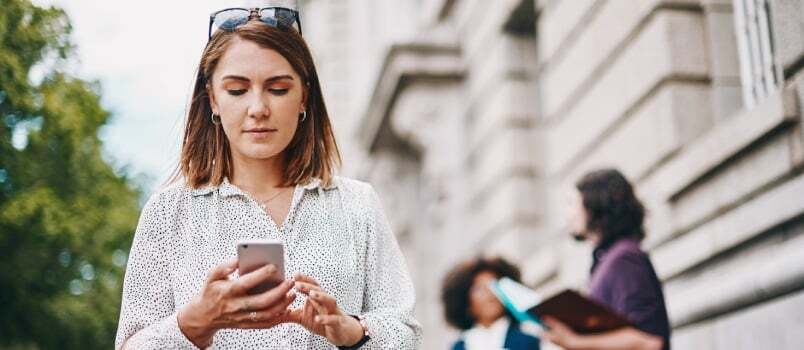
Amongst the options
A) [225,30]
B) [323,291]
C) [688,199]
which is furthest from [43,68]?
[688,199]

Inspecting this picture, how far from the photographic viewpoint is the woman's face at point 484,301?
7383 mm

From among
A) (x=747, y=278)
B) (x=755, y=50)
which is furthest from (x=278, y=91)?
(x=755, y=50)

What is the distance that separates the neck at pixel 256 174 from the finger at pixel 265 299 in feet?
1.49

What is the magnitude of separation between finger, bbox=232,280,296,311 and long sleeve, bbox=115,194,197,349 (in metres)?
0.24

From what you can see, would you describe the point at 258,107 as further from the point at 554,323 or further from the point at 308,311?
the point at 554,323

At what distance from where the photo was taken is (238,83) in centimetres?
292

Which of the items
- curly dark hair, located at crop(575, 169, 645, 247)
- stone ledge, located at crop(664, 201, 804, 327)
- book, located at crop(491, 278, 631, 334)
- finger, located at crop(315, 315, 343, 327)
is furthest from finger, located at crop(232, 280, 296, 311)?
stone ledge, located at crop(664, 201, 804, 327)

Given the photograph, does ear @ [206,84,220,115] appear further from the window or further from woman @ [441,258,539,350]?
the window

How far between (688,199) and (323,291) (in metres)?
5.34

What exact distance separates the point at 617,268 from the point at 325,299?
114 inches

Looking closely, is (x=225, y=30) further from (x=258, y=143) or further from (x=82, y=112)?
(x=82, y=112)

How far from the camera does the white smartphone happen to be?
2.58 metres

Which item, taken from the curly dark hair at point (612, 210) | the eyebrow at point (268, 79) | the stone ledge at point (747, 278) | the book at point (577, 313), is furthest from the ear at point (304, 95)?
the stone ledge at point (747, 278)

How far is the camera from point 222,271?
103 inches
